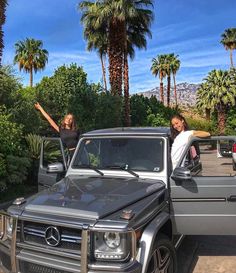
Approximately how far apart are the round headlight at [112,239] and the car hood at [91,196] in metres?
0.17

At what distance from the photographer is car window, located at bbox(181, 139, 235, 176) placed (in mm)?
4942

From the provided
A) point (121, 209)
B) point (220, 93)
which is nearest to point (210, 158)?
point (121, 209)

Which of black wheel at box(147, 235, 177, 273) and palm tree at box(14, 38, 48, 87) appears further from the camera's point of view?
palm tree at box(14, 38, 48, 87)

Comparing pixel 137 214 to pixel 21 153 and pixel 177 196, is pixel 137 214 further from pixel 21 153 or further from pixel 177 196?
pixel 21 153

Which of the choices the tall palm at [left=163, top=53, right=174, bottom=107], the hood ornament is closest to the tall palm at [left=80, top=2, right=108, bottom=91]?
the hood ornament

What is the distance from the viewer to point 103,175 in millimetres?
4965

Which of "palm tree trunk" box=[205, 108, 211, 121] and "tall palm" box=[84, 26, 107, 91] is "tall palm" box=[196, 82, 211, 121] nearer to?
"palm tree trunk" box=[205, 108, 211, 121]

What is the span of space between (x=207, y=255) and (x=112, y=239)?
8.77ft

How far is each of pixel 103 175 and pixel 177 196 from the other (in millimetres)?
894

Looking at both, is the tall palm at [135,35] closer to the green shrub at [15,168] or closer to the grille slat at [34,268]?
the green shrub at [15,168]

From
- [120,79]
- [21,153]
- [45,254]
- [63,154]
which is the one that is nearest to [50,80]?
[120,79]

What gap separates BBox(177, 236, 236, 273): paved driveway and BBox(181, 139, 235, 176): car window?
125 centimetres

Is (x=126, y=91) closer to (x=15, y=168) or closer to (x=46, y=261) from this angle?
(x=15, y=168)

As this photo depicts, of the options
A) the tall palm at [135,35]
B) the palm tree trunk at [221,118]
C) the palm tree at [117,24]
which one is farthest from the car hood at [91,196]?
the palm tree trunk at [221,118]
